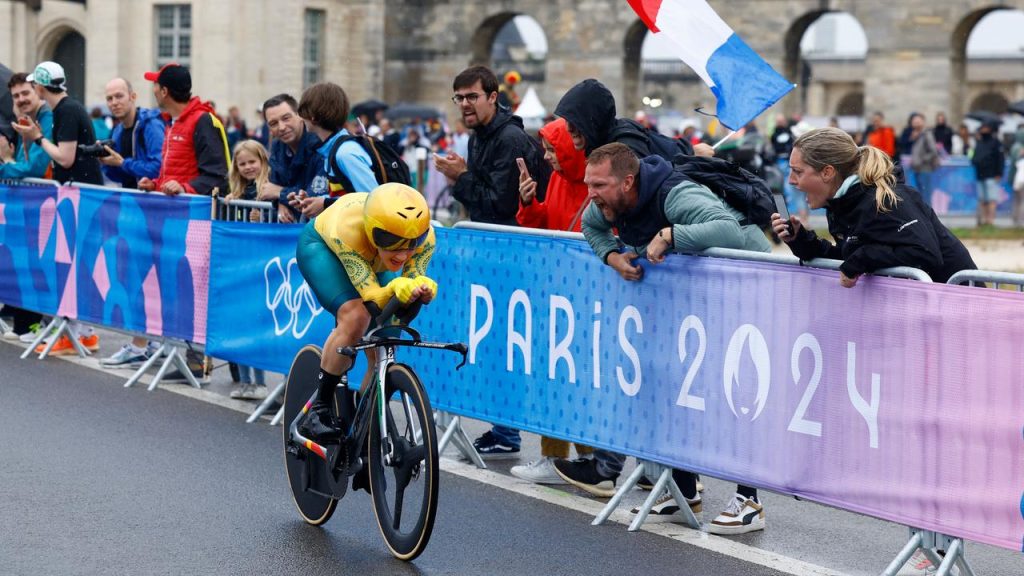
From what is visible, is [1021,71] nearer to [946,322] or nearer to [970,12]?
[970,12]

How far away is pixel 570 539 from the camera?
6930 millimetres

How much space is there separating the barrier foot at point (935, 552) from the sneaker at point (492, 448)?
315 cm

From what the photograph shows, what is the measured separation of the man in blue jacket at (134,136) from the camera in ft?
39.5

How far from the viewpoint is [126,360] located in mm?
11773

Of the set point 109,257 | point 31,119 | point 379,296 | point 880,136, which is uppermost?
point 880,136

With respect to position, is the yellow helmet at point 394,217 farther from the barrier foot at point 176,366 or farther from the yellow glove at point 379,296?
the barrier foot at point 176,366

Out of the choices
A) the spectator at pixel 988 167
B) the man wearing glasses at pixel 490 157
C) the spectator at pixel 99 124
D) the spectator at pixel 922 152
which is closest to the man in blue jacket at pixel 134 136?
the man wearing glasses at pixel 490 157

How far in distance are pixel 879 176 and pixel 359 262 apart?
84.7 inches

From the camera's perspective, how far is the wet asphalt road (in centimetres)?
639

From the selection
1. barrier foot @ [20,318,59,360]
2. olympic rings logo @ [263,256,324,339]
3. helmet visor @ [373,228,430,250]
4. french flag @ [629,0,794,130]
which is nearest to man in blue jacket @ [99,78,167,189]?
barrier foot @ [20,318,59,360]

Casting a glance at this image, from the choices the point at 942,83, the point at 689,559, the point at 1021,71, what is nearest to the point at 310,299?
the point at 689,559

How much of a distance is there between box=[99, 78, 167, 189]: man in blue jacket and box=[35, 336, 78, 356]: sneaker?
1.44 metres

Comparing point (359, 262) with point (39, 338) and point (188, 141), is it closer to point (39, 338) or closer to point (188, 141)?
point (188, 141)

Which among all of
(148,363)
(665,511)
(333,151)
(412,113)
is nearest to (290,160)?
(333,151)
